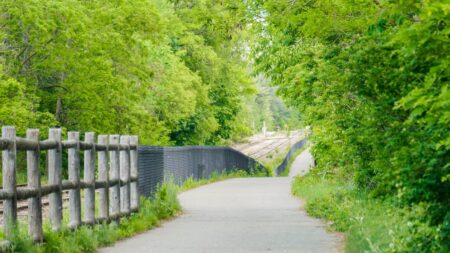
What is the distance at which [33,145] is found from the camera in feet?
38.3

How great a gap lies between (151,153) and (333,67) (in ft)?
28.2

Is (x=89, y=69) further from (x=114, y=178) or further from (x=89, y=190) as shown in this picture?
(x=89, y=190)

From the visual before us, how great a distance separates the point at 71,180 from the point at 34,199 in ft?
6.06

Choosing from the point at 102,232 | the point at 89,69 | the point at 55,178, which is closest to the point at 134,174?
the point at 102,232

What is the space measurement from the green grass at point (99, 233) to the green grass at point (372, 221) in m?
3.26

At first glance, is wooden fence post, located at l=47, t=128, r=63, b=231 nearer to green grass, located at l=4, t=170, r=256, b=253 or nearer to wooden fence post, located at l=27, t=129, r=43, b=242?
green grass, located at l=4, t=170, r=256, b=253

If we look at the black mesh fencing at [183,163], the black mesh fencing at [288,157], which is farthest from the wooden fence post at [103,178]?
the black mesh fencing at [288,157]

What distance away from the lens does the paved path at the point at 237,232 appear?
13617 mm

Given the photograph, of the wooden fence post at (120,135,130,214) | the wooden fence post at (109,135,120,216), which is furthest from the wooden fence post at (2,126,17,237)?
the wooden fence post at (120,135,130,214)

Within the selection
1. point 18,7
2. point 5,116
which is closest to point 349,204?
point 5,116

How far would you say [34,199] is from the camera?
38.0 ft

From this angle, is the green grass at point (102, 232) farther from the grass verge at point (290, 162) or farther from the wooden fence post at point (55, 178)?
the grass verge at point (290, 162)

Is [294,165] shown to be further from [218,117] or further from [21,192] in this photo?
[21,192]

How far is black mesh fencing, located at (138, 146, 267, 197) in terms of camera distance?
1944 centimetres
